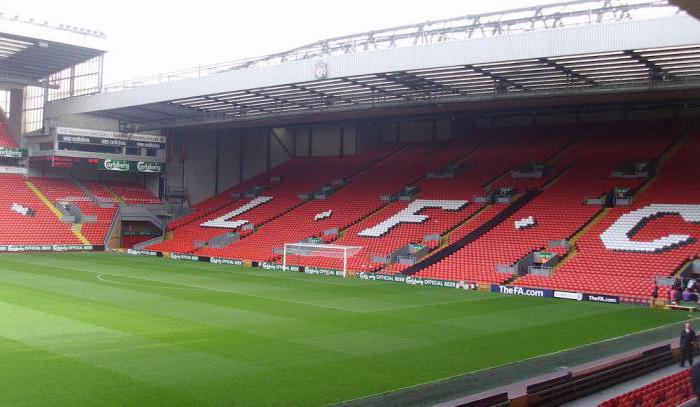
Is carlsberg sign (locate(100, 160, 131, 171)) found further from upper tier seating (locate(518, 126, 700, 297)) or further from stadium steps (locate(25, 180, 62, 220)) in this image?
upper tier seating (locate(518, 126, 700, 297))

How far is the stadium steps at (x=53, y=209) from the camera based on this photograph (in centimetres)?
4522


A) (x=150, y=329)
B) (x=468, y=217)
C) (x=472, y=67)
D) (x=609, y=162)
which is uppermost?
(x=472, y=67)

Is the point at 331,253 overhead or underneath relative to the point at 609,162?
underneath

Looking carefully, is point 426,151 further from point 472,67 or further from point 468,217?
point 472,67

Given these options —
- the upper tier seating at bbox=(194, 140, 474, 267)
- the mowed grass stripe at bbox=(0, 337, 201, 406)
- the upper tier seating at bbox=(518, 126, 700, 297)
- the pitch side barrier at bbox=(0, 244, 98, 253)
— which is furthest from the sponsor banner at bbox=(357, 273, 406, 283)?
the pitch side barrier at bbox=(0, 244, 98, 253)

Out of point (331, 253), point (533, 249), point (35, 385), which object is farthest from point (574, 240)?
point (35, 385)

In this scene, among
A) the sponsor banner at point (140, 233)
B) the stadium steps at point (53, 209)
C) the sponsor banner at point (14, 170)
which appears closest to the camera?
the stadium steps at point (53, 209)

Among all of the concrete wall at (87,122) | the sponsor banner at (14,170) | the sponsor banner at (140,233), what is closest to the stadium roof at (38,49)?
the concrete wall at (87,122)

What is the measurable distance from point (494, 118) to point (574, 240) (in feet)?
57.0

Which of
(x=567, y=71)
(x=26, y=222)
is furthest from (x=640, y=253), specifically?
(x=26, y=222)

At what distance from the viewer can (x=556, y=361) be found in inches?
586

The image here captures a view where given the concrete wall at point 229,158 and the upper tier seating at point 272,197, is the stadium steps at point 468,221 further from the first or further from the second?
the concrete wall at point 229,158

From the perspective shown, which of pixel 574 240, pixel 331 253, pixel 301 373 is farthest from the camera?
pixel 331 253

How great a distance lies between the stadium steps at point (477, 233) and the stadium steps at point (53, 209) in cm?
2379
